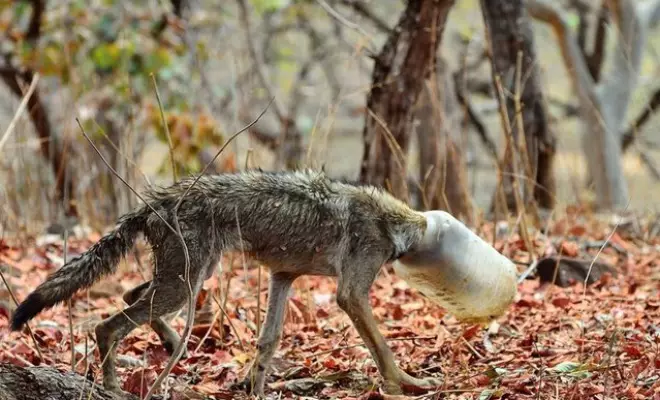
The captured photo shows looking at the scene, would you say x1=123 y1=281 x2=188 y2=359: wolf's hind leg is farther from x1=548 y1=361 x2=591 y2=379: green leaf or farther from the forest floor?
x1=548 y1=361 x2=591 y2=379: green leaf

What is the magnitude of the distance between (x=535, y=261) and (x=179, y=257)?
9.76 ft

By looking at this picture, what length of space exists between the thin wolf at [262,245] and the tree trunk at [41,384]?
268 millimetres

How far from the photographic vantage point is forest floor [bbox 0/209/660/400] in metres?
4.44

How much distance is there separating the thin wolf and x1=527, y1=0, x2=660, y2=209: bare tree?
34.6ft

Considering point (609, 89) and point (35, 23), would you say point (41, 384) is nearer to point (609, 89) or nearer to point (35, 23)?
point (35, 23)

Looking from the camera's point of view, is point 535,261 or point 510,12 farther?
point 510,12

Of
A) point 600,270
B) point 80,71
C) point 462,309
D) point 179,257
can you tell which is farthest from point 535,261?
point 80,71

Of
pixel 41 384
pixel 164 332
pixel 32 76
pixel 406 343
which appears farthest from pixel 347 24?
pixel 32 76

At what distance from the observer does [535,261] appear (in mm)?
6543

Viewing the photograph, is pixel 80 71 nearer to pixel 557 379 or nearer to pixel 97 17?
pixel 97 17

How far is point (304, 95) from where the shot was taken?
1595 centimetres

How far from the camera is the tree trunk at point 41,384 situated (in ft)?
12.5

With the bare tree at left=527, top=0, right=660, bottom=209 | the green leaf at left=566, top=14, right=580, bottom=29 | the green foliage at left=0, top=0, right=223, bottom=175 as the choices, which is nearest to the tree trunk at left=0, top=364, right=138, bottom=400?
the green foliage at left=0, top=0, right=223, bottom=175

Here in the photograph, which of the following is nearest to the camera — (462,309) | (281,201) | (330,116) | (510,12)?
(281,201)
